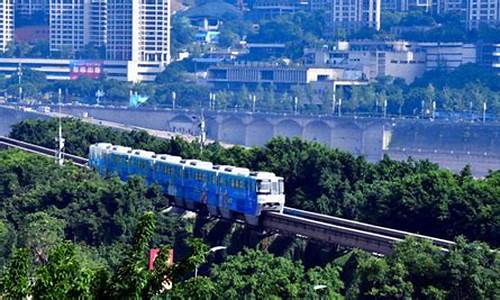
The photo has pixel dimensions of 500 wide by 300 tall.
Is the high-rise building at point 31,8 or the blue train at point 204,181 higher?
the high-rise building at point 31,8

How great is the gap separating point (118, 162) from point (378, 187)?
11.3m

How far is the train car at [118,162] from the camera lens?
53.1 meters

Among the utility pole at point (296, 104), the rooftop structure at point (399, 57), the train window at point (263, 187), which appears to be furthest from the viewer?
the rooftop structure at point (399, 57)

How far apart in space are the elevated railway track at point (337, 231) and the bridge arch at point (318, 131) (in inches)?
2694

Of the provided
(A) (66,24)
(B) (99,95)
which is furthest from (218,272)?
(A) (66,24)

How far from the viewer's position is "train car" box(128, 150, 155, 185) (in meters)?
50.4

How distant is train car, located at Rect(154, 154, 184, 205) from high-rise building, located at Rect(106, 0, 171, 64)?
101 m

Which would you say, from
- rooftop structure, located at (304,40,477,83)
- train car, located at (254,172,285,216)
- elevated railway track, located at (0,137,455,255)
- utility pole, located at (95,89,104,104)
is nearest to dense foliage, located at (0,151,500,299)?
elevated railway track, located at (0,137,455,255)

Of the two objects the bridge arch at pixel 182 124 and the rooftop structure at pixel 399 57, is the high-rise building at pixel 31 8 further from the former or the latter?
the bridge arch at pixel 182 124

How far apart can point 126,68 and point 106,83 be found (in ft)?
18.6

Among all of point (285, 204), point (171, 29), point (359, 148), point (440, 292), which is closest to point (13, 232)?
point (285, 204)

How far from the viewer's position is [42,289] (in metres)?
18.2

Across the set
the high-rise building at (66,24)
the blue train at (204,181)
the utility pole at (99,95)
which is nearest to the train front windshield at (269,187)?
the blue train at (204,181)

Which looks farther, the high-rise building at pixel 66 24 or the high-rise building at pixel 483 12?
the high-rise building at pixel 66 24
